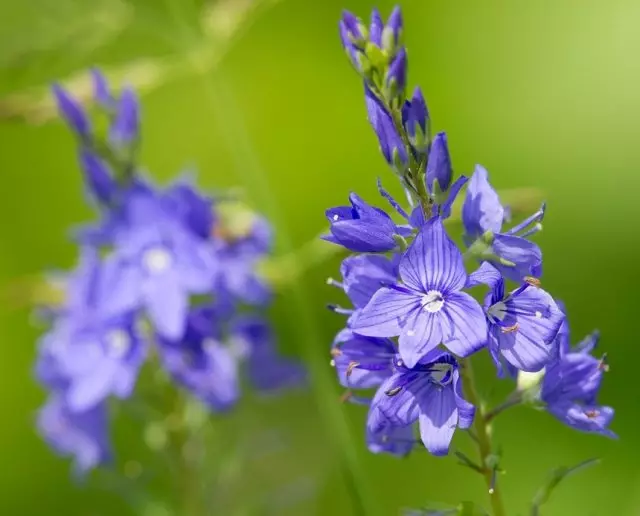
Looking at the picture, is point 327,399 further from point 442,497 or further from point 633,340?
point 633,340

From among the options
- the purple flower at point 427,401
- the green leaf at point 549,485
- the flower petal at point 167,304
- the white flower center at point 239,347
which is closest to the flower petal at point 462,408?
the purple flower at point 427,401

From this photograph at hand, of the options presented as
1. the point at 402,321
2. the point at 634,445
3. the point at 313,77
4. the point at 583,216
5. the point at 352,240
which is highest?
the point at 313,77

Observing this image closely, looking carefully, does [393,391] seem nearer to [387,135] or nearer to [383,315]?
Result: [383,315]

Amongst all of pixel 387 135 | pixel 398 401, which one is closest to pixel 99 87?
pixel 387 135

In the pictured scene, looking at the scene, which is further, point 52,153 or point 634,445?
point 52,153

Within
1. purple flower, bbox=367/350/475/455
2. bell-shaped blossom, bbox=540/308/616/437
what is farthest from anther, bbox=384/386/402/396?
bell-shaped blossom, bbox=540/308/616/437

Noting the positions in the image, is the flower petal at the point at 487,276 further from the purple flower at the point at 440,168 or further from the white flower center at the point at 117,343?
the white flower center at the point at 117,343

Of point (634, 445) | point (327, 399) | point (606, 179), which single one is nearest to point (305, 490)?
point (327, 399)
